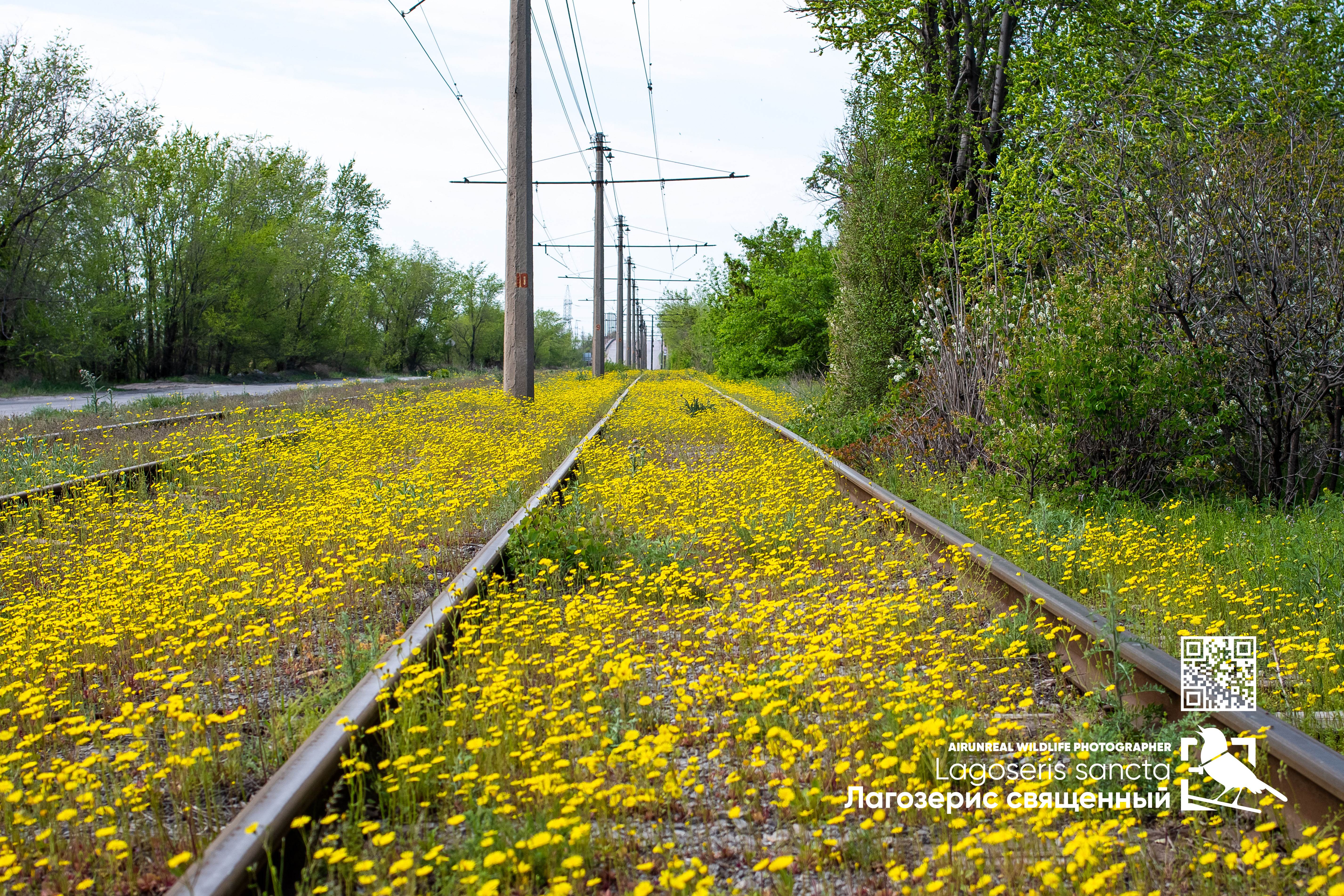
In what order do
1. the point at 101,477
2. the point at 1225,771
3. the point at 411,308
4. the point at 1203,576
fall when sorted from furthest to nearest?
the point at 411,308 < the point at 101,477 < the point at 1203,576 < the point at 1225,771

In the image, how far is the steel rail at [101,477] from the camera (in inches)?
291

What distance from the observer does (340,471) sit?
30.6ft

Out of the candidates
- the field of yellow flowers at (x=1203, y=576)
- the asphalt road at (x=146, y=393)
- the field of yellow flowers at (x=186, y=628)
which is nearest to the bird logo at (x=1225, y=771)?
the field of yellow flowers at (x=1203, y=576)

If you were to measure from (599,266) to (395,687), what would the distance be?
1401 inches

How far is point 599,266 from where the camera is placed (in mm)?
37875

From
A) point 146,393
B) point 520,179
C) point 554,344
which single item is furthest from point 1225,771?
point 554,344

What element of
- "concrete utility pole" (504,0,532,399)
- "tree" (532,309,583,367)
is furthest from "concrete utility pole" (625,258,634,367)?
"concrete utility pole" (504,0,532,399)

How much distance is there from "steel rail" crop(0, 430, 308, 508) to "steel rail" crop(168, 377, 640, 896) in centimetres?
512

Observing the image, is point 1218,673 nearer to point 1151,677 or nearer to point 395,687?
point 1151,677

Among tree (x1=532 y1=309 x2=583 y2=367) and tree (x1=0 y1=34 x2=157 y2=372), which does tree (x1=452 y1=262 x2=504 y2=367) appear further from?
tree (x1=0 y1=34 x2=157 y2=372)

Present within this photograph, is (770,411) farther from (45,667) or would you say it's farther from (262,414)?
(45,667)

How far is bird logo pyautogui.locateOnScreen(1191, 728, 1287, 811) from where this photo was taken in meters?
2.63

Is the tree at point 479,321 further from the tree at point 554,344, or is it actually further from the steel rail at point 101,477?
the steel rail at point 101,477

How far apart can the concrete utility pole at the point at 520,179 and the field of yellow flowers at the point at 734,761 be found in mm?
12461
